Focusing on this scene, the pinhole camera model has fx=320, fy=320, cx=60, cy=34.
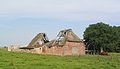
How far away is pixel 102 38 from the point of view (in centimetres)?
10262

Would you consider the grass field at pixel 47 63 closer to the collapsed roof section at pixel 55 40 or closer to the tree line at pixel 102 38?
the collapsed roof section at pixel 55 40

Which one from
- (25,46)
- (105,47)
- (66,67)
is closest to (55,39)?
(25,46)

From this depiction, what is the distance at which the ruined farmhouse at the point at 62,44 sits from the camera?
2943 inches

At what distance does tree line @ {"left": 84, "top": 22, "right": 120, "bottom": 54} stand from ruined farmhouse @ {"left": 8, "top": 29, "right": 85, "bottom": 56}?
20.8m

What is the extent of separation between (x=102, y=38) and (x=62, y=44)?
96.6ft

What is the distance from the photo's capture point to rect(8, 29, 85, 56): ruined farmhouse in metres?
74.8

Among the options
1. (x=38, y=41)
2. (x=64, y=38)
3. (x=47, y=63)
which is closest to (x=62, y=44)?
(x=64, y=38)

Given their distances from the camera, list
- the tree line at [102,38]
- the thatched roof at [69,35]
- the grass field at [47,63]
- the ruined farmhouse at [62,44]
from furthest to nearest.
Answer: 1. the tree line at [102,38]
2. the thatched roof at [69,35]
3. the ruined farmhouse at [62,44]
4. the grass field at [47,63]

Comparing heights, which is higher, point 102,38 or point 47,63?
point 102,38

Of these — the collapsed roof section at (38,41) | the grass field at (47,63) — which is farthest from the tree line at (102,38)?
the grass field at (47,63)

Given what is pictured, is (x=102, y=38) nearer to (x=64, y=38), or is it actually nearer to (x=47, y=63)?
(x=64, y=38)

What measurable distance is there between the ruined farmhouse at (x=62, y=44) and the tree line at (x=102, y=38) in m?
20.8

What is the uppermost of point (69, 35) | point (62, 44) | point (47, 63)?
point (69, 35)

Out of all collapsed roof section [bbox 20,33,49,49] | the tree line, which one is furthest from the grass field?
the tree line
